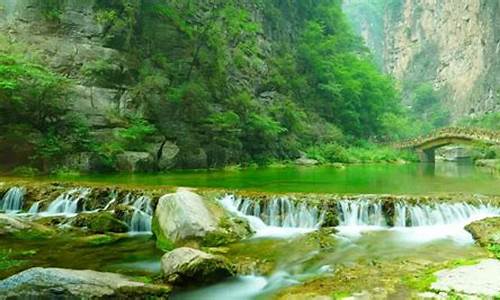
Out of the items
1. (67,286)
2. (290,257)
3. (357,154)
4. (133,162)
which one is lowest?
(290,257)

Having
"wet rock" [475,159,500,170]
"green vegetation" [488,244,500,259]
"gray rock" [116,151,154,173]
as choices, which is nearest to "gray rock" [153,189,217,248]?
"green vegetation" [488,244,500,259]

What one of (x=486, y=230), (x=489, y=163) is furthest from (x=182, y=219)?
(x=489, y=163)

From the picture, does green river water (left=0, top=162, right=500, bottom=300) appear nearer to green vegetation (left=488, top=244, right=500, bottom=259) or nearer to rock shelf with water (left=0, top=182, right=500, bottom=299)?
rock shelf with water (left=0, top=182, right=500, bottom=299)

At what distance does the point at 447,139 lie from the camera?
138 ft

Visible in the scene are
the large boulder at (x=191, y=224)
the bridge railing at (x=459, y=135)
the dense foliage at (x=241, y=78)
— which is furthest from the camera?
the bridge railing at (x=459, y=135)

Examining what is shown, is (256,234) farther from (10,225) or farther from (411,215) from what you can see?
(10,225)

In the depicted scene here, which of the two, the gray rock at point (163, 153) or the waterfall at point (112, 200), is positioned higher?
the gray rock at point (163, 153)

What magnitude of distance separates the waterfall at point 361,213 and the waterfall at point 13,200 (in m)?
9.33

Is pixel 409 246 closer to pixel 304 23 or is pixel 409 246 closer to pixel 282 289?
pixel 282 289

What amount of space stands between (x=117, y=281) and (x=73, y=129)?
1670 cm

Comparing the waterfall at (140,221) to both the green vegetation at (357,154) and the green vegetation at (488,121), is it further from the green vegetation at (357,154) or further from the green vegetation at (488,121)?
the green vegetation at (488,121)

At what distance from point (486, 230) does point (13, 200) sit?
1289cm

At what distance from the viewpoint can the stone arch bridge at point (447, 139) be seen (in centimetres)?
3591

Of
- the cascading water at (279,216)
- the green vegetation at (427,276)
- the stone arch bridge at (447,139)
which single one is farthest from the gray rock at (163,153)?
the stone arch bridge at (447,139)
